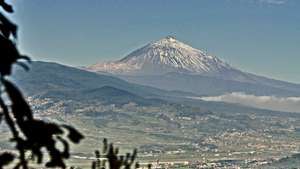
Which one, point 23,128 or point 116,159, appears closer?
point 23,128

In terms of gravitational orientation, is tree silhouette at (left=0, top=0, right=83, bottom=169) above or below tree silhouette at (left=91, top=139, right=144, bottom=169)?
above

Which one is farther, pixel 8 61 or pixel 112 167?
pixel 112 167

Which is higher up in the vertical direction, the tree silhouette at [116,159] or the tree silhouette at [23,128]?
the tree silhouette at [23,128]

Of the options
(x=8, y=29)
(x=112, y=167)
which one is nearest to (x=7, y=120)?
(x=8, y=29)

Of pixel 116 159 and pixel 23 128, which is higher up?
pixel 23 128

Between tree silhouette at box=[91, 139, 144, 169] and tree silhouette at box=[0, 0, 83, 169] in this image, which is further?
tree silhouette at box=[91, 139, 144, 169]

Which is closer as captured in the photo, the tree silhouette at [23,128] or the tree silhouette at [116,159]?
the tree silhouette at [23,128]

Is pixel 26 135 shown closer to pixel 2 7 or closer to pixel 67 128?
pixel 67 128

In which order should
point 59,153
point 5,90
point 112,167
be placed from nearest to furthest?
point 5,90
point 59,153
point 112,167
